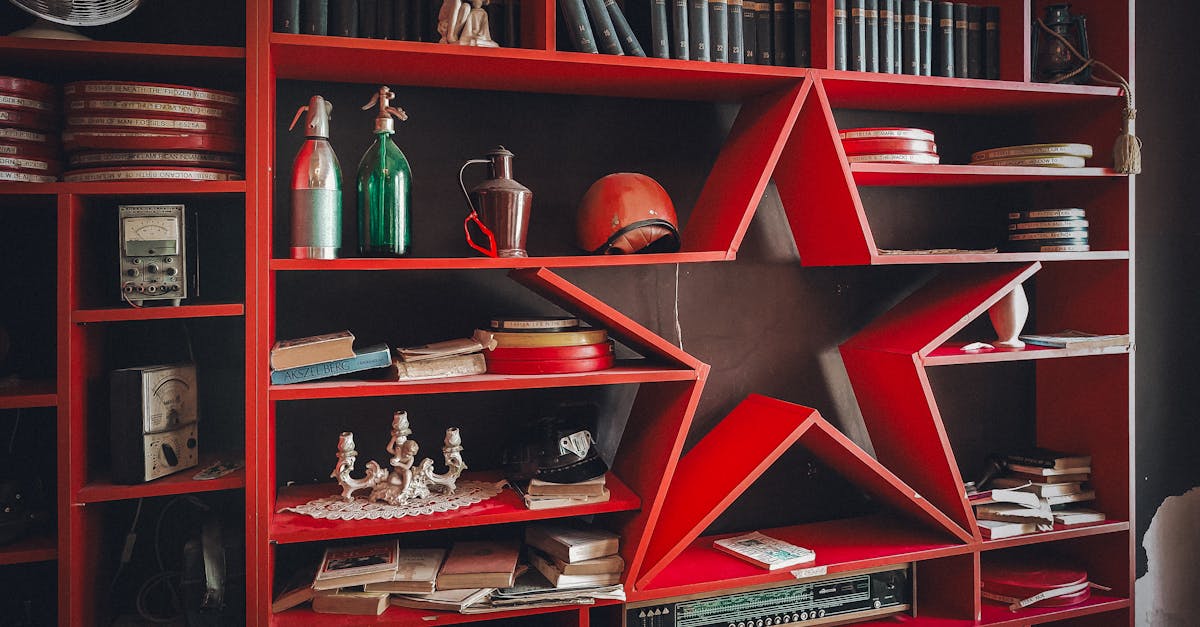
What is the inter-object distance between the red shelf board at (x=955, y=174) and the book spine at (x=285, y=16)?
1386 mm

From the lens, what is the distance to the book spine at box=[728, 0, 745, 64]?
6.45 ft

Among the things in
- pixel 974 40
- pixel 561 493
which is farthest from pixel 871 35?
pixel 561 493

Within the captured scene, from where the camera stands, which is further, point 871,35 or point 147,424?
point 871,35

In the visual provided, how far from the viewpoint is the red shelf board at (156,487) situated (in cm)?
160

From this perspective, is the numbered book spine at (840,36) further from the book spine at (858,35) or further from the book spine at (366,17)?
the book spine at (366,17)

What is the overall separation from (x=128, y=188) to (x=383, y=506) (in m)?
0.87

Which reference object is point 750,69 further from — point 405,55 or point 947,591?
point 947,591

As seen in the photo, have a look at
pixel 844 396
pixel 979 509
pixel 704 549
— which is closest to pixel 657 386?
pixel 704 549

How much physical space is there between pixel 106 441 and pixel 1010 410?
2.67m

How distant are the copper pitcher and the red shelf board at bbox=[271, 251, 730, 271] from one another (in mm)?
72

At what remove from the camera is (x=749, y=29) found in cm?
201

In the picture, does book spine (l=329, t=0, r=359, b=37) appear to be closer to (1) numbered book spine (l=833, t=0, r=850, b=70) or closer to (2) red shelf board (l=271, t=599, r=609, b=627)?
(1) numbered book spine (l=833, t=0, r=850, b=70)

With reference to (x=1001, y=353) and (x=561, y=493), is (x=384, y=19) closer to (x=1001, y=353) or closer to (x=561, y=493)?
(x=561, y=493)

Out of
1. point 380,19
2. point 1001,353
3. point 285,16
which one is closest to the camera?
point 285,16
